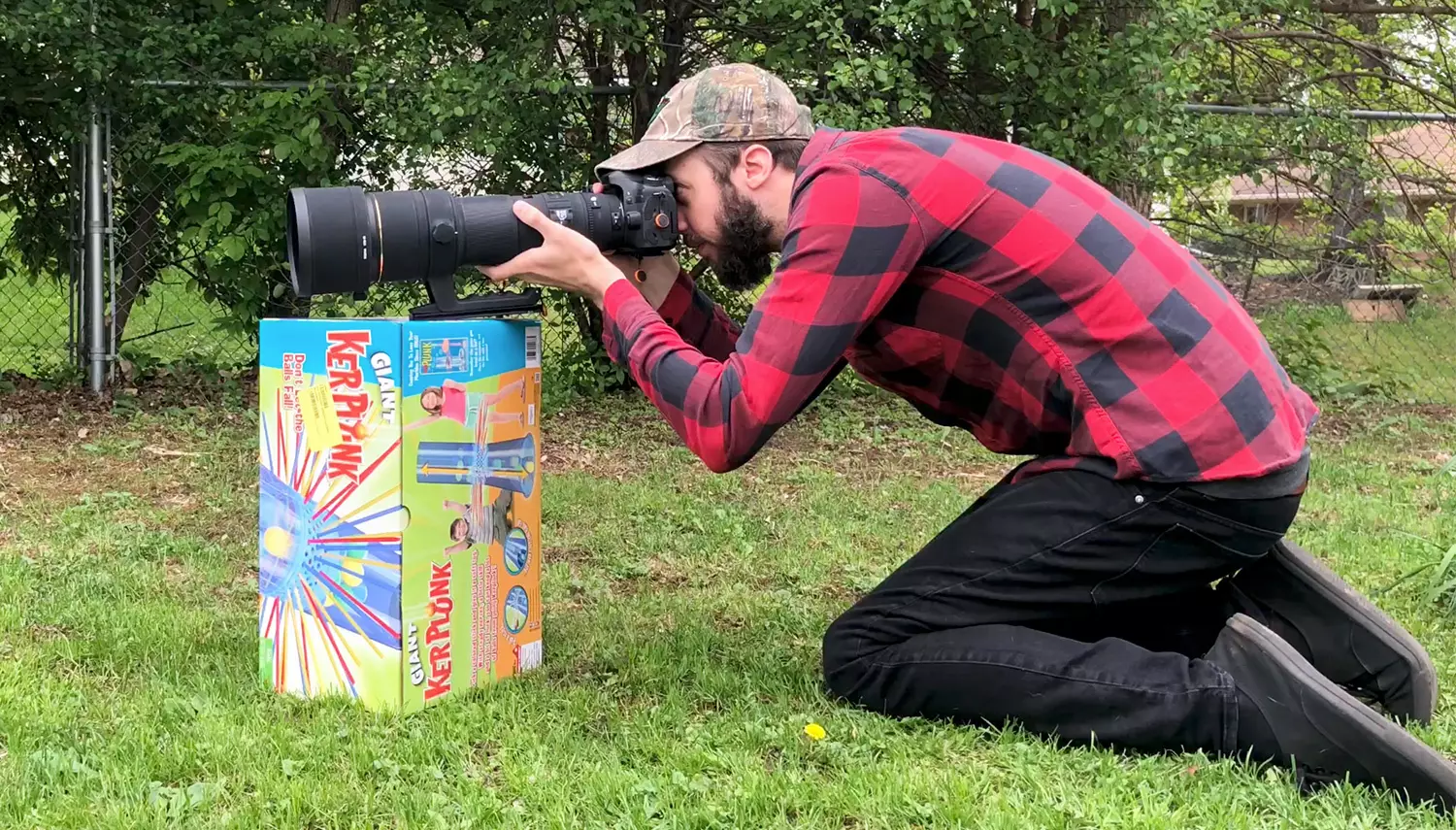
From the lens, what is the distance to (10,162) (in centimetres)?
617

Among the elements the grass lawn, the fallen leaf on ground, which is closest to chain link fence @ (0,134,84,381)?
the fallen leaf on ground

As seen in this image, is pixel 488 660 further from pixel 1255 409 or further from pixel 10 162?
pixel 10 162

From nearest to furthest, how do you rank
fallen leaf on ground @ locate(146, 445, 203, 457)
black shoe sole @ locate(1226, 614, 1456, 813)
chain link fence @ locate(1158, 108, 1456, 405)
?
black shoe sole @ locate(1226, 614, 1456, 813)
fallen leaf on ground @ locate(146, 445, 203, 457)
chain link fence @ locate(1158, 108, 1456, 405)

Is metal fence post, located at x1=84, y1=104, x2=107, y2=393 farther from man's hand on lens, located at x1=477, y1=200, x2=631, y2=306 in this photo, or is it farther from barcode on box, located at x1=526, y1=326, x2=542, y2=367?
man's hand on lens, located at x1=477, y1=200, x2=631, y2=306

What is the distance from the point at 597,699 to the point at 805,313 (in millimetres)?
899

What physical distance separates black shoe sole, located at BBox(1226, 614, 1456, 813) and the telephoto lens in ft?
4.46

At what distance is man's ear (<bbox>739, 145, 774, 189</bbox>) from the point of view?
244 cm

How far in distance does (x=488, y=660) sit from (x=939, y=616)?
922 millimetres

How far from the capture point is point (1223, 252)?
7789mm

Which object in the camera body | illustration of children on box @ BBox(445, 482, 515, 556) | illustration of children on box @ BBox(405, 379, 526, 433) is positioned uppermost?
the camera body

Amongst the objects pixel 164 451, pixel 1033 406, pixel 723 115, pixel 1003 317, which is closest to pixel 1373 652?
pixel 1033 406

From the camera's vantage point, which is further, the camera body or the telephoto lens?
the camera body

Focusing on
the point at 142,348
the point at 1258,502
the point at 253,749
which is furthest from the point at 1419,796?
the point at 142,348

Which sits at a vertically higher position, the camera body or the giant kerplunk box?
the camera body
